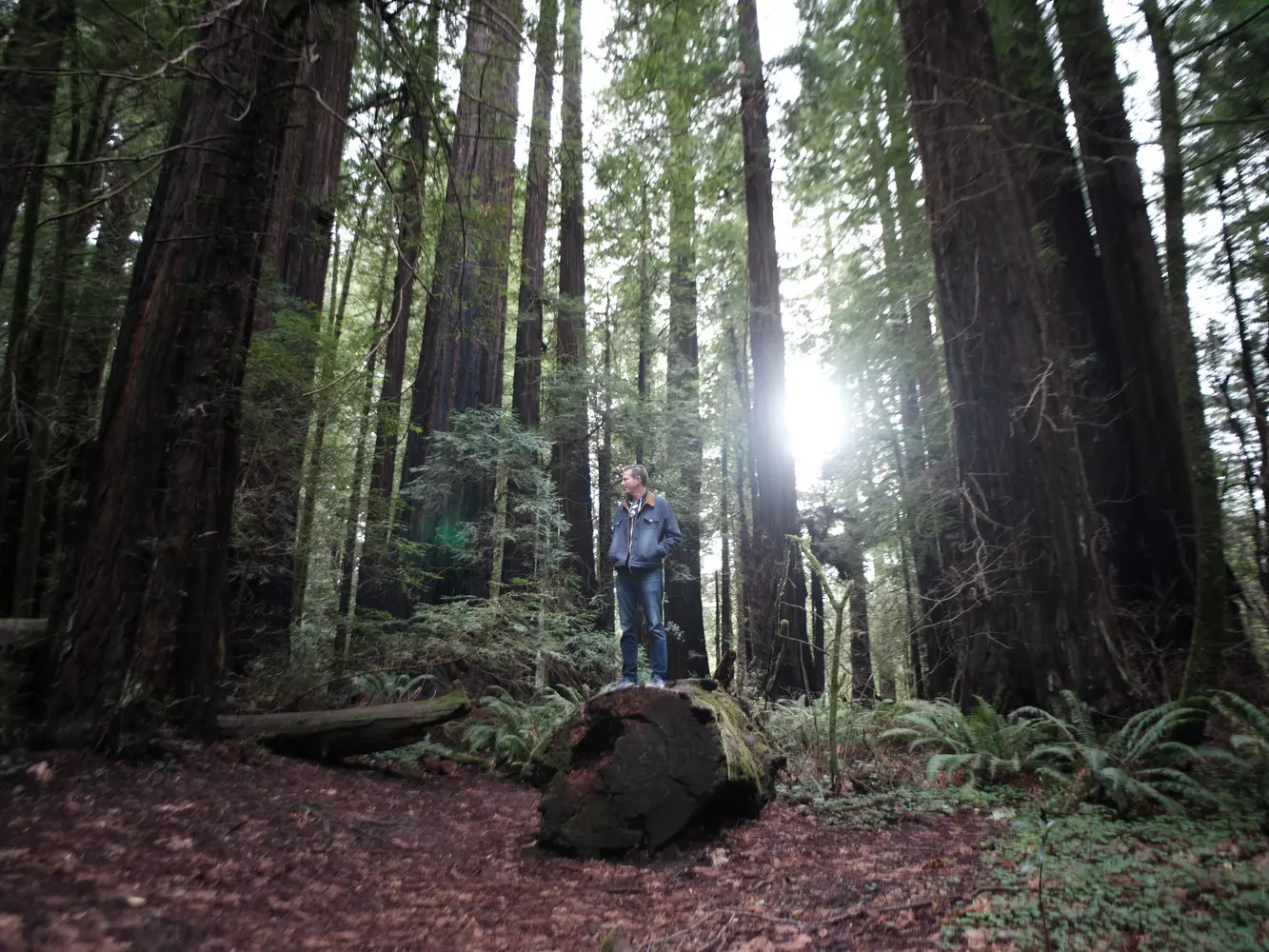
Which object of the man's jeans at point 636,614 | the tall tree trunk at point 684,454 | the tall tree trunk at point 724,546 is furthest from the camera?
the tall tree trunk at point 724,546

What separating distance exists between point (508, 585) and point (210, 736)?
5639 mm

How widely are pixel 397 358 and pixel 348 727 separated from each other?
995 cm

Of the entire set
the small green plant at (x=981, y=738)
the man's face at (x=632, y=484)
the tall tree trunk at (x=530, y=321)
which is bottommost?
the small green plant at (x=981, y=738)

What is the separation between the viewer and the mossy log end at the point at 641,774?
4.37 metres

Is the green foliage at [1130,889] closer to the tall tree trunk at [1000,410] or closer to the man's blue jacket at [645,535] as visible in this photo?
the tall tree trunk at [1000,410]

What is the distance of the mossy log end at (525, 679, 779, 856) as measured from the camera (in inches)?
172

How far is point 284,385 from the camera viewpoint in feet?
21.3

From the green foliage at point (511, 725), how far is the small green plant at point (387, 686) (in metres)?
0.80

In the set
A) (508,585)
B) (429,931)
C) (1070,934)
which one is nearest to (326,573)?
(508,585)

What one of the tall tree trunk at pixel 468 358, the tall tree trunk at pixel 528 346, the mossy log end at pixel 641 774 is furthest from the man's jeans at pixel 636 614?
the tall tree trunk at pixel 528 346

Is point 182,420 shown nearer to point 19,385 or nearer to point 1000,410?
point 19,385

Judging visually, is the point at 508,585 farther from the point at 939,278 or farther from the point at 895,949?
the point at 895,949

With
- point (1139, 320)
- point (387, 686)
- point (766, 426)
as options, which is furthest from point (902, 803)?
point (766, 426)

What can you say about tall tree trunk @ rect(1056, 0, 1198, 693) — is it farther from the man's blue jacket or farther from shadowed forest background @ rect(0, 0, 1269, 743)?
the man's blue jacket
